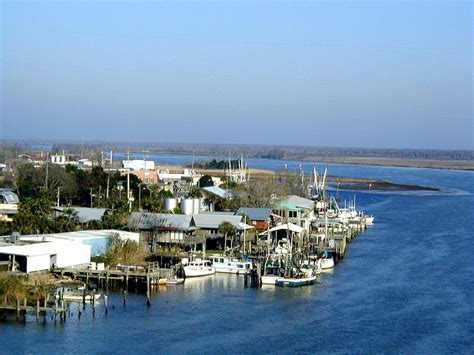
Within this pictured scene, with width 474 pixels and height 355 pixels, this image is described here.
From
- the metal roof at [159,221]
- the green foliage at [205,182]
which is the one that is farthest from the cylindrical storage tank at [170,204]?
the green foliage at [205,182]

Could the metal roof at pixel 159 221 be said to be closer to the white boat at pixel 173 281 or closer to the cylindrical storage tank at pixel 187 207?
the cylindrical storage tank at pixel 187 207

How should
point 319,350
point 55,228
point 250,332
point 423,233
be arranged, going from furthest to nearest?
point 423,233, point 55,228, point 250,332, point 319,350

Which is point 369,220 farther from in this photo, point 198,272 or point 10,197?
point 198,272

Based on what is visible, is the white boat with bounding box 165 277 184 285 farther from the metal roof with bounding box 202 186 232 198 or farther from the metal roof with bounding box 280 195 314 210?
the metal roof with bounding box 202 186 232 198

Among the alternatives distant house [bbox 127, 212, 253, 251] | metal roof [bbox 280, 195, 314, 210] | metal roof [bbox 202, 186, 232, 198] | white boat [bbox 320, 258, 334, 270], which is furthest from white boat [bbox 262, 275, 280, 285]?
metal roof [bbox 202, 186, 232, 198]

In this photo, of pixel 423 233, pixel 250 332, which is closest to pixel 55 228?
pixel 250 332

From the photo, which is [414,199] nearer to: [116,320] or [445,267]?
[445,267]

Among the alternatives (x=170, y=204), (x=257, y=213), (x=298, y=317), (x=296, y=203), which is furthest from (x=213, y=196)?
(x=298, y=317)
